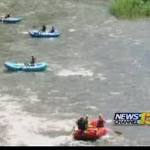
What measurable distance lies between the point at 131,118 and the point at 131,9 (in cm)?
2044

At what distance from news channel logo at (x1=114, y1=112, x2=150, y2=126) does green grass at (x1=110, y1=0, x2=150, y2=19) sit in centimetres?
1852

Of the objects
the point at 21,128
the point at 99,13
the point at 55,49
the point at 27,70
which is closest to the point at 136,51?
the point at 55,49

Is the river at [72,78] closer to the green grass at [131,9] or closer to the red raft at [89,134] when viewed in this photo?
the red raft at [89,134]

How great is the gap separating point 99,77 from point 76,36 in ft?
29.5

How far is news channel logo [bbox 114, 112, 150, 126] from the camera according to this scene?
21812 mm

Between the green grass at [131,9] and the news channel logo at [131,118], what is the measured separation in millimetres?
18516

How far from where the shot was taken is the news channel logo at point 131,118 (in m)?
21.8

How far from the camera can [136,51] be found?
33344 mm

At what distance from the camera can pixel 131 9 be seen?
41.3m

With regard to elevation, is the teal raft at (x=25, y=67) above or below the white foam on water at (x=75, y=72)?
above

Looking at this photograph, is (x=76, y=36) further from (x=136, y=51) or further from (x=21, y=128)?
(x=21, y=128)

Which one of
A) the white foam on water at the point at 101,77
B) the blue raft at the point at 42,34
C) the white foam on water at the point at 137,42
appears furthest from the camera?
the blue raft at the point at 42,34

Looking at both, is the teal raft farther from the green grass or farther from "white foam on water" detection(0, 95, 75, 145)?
the green grass

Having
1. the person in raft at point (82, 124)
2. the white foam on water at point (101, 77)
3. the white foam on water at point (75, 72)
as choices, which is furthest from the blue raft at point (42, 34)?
the person in raft at point (82, 124)
